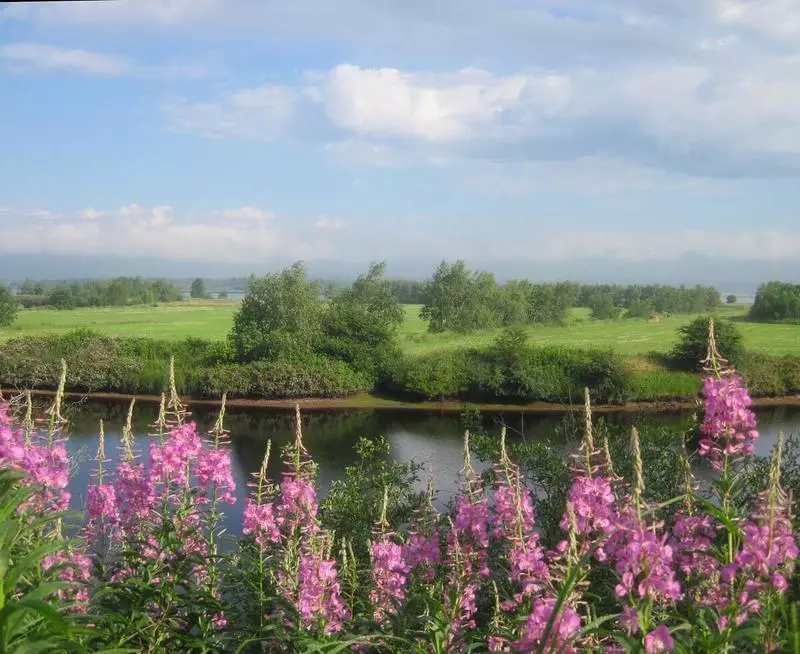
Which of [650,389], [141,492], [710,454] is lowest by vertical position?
[650,389]

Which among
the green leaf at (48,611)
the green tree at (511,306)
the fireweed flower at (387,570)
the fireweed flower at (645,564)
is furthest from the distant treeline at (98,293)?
the fireweed flower at (645,564)

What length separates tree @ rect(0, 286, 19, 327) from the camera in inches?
1880

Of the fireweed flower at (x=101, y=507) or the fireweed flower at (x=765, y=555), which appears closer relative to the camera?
the fireweed flower at (x=765, y=555)

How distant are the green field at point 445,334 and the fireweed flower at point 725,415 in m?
40.0

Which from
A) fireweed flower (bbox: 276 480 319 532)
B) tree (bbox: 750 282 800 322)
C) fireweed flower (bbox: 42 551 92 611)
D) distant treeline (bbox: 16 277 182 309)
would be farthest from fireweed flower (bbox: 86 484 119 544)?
distant treeline (bbox: 16 277 182 309)

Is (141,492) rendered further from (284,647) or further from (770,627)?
(770,627)

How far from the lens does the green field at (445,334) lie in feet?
151

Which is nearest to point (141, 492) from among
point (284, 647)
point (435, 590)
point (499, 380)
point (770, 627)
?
point (284, 647)

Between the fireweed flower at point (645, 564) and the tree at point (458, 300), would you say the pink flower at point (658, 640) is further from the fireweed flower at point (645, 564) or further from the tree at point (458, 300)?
the tree at point (458, 300)

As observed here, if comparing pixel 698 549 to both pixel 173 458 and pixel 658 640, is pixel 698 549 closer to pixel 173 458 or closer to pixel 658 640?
pixel 658 640

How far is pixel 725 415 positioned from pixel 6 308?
5252 centimetres

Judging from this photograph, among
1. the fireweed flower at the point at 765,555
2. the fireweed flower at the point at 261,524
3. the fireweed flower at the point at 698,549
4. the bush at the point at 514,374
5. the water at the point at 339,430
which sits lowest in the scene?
the water at the point at 339,430

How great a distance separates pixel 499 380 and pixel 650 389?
712 centimetres

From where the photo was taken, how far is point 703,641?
83.7 inches
